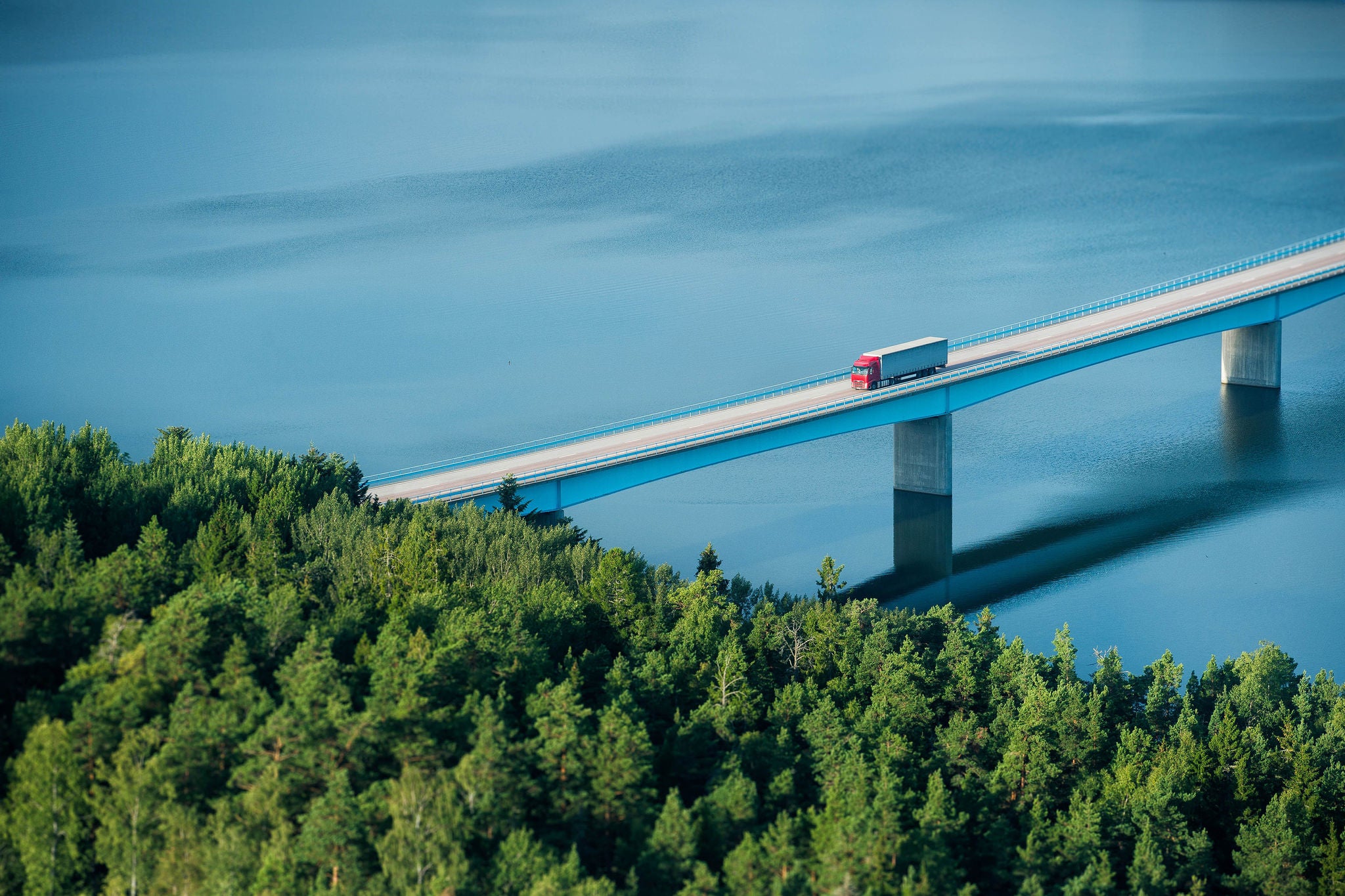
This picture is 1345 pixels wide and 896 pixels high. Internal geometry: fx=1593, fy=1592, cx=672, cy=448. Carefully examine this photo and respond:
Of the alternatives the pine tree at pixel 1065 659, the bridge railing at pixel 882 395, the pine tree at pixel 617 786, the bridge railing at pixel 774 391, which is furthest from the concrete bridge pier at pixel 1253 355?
the pine tree at pixel 617 786

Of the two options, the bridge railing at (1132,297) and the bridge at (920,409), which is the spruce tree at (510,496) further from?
the bridge railing at (1132,297)

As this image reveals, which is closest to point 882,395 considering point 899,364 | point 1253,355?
point 899,364

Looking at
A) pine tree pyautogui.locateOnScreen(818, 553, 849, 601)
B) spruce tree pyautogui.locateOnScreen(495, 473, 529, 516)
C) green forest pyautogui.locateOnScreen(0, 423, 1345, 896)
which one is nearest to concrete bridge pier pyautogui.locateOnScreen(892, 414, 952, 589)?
pine tree pyautogui.locateOnScreen(818, 553, 849, 601)

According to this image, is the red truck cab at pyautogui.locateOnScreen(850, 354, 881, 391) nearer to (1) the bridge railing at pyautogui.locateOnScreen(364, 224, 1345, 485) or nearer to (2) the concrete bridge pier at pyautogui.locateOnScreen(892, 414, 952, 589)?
(1) the bridge railing at pyautogui.locateOnScreen(364, 224, 1345, 485)

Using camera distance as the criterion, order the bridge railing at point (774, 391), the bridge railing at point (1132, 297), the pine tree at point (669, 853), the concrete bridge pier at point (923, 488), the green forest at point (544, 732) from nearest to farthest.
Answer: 1. the green forest at point (544, 732)
2. the pine tree at point (669, 853)
3. the bridge railing at point (774, 391)
4. the concrete bridge pier at point (923, 488)
5. the bridge railing at point (1132, 297)

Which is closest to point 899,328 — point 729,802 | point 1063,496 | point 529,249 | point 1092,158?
point 1063,496

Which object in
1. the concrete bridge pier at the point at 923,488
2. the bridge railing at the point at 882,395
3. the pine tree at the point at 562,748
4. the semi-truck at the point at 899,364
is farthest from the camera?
the semi-truck at the point at 899,364

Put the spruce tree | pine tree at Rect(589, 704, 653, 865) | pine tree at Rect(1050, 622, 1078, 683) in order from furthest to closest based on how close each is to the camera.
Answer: the spruce tree, pine tree at Rect(1050, 622, 1078, 683), pine tree at Rect(589, 704, 653, 865)
